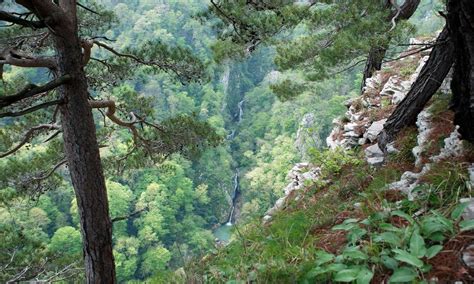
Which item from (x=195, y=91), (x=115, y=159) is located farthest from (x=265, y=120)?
(x=115, y=159)

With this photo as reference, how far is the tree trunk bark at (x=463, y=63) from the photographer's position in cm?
219

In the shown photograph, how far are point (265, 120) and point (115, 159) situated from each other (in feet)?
141

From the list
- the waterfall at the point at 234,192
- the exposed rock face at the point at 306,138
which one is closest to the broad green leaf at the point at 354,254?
the exposed rock face at the point at 306,138

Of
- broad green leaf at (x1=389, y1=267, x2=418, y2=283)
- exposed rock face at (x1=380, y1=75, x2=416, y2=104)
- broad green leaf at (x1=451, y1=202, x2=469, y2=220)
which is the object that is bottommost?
broad green leaf at (x1=389, y1=267, x2=418, y2=283)

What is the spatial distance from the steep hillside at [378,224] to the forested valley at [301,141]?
11 millimetres

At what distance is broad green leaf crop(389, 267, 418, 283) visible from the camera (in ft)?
5.27

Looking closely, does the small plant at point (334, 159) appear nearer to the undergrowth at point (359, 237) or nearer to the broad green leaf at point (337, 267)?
the undergrowth at point (359, 237)

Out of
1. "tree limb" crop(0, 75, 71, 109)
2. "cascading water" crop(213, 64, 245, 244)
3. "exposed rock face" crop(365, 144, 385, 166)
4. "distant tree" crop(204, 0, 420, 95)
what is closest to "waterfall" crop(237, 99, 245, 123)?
"cascading water" crop(213, 64, 245, 244)

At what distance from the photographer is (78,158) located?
9.85 ft

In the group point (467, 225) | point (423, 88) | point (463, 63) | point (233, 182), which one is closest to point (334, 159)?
point (423, 88)

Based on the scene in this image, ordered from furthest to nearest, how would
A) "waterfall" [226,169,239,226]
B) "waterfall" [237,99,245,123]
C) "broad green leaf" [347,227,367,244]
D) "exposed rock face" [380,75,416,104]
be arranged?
"waterfall" [237,99,245,123], "waterfall" [226,169,239,226], "exposed rock face" [380,75,416,104], "broad green leaf" [347,227,367,244]

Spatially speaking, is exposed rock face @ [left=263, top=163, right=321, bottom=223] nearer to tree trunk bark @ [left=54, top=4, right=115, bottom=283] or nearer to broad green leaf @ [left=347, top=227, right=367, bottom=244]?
tree trunk bark @ [left=54, top=4, right=115, bottom=283]

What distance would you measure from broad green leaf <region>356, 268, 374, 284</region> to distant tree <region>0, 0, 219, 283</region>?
1933 mm

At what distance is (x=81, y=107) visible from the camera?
294 cm
